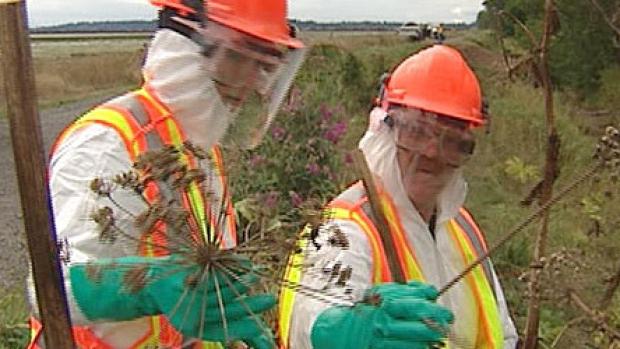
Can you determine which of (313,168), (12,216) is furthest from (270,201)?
(12,216)

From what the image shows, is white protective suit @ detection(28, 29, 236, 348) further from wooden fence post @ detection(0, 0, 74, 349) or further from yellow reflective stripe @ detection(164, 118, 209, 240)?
wooden fence post @ detection(0, 0, 74, 349)

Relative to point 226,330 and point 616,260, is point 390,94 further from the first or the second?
point 616,260

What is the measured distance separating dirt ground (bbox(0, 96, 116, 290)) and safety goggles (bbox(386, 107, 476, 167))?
0.78 metres

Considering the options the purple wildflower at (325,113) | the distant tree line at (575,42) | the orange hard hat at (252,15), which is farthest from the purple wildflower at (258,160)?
the orange hard hat at (252,15)

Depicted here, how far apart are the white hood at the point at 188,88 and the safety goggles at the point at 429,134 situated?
58 cm

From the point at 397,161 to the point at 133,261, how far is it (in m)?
1.03

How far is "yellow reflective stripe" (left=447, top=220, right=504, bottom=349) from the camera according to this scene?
8.39ft

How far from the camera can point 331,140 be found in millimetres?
7180

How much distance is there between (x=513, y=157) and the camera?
1052cm

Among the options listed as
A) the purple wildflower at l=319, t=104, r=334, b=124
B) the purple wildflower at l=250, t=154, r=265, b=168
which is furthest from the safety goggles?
the purple wildflower at l=319, t=104, r=334, b=124

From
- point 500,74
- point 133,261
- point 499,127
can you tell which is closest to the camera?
point 133,261

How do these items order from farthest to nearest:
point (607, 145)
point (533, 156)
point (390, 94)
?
point (533, 156) → point (390, 94) → point (607, 145)

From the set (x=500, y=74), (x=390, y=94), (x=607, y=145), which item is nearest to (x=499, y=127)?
(x=500, y=74)

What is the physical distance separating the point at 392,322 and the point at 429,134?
0.59 metres
